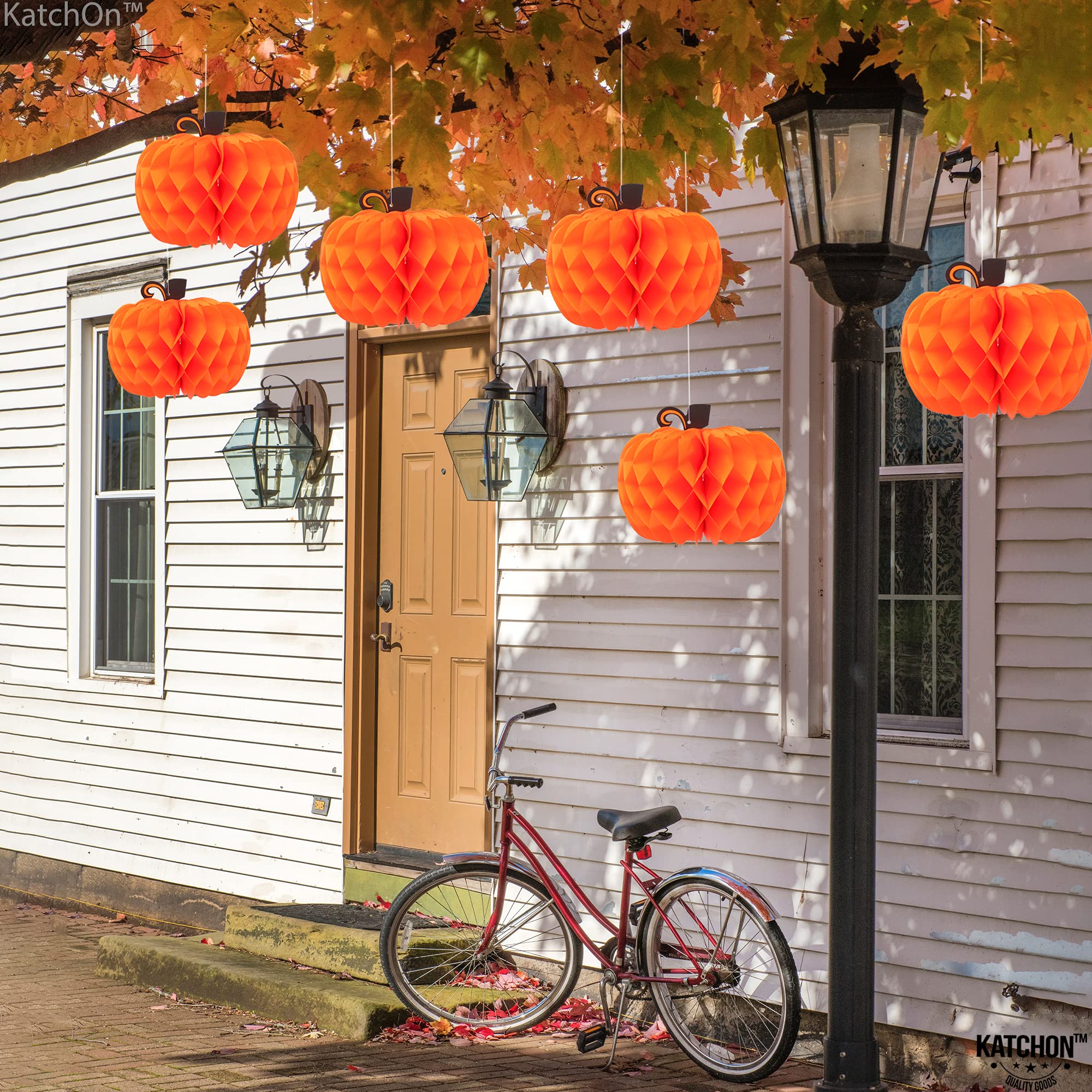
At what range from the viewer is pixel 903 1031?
18.5 feet

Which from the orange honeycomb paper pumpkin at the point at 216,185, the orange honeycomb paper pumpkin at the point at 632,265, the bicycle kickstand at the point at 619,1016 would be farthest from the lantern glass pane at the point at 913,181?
the bicycle kickstand at the point at 619,1016

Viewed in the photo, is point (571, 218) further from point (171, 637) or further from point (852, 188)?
point (171, 637)

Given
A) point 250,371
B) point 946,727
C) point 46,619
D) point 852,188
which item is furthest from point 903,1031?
point 46,619

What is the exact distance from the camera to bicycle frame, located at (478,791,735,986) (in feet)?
18.6

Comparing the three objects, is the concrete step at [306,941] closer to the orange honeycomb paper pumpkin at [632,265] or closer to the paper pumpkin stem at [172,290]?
the paper pumpkin stem at [172,290]

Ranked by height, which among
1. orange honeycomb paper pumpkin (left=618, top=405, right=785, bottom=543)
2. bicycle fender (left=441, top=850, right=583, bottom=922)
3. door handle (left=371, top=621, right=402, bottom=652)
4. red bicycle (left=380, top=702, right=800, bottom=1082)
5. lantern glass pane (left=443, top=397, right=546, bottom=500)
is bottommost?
red bicycle (left=380, top=702, right=800, bottom=1082)

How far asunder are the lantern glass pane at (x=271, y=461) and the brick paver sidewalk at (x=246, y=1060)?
2825 millimetres

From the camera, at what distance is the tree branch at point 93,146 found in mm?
4449

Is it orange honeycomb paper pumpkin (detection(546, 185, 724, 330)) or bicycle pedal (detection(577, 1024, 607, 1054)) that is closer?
orange honeycomb paper pumpkin (detection(546, 185, 724, 330))

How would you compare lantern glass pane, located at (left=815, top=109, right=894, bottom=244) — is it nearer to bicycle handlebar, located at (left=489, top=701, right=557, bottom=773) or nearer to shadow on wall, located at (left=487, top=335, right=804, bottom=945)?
shadow on wall, located at (left=487, top=335, right=804, bottom=945)

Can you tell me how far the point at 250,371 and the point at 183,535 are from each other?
3.95 feet

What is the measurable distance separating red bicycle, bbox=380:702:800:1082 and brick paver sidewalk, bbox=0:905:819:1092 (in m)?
0.16

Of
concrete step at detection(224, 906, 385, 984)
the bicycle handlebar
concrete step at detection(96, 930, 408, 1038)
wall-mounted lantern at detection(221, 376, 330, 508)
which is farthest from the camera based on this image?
wall-mounted lantern at detection(221, 376, 330, 508)

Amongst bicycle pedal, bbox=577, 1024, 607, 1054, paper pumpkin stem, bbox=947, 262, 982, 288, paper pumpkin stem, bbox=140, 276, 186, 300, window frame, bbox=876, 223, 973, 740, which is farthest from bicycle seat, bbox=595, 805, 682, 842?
paper pumpkin stem, bbox=140, 276, 186, 300
